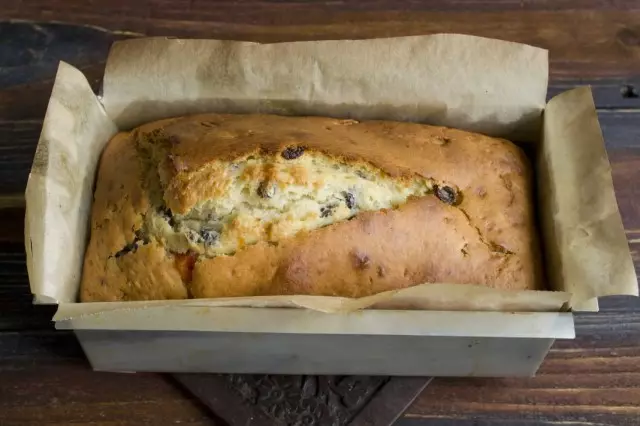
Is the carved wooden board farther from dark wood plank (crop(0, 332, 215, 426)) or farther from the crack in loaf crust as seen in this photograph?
the crack in loaf crust

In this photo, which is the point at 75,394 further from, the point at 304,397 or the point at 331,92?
the point at 331,92

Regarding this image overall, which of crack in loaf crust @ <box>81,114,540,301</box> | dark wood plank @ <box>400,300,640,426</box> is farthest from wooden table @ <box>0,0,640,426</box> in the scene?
crack in loaf crust @ <box>81,114,540,301</box>

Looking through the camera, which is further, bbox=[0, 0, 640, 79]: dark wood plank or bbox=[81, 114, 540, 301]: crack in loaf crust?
bbox=[0, 0, 640, 79]: dark wood plank

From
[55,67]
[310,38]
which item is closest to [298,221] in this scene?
[310,38]

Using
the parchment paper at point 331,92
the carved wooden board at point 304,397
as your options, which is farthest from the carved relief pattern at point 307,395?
the parchment paper at point 331,92

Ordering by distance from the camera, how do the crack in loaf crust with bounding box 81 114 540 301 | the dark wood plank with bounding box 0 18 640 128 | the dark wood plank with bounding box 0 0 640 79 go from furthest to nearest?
1. the dark wood plank with bounding box 0 0 640 79
2. the dark wood plank with bounding box 0 18 640 128
3. the crack in loaf crust with bounding box 81 114 540 301

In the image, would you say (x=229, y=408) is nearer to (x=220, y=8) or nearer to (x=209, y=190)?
(x=209, y=190)
